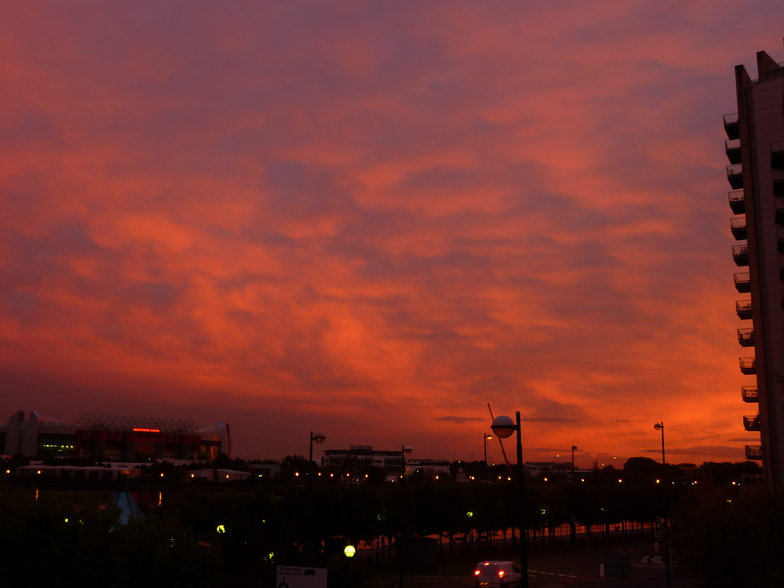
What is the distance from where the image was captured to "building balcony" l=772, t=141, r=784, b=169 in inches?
3219

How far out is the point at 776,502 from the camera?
2786 cm

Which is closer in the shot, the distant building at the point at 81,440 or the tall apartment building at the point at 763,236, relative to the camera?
the tall apartment building at the point at 763,236

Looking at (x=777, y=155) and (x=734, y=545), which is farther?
(x=777, y=155)

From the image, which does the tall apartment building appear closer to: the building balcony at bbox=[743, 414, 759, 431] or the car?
the building balcony at bbox=[743, 414, 759, 431]

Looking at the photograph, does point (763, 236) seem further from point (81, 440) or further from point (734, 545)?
point (81, 440)

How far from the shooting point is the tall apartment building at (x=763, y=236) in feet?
266

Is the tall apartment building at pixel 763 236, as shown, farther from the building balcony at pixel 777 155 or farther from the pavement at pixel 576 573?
the pavement at pixel 576 573

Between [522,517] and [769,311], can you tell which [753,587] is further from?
[769,311]

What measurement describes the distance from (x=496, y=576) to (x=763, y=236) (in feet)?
198

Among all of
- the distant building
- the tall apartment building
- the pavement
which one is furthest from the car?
the distant building

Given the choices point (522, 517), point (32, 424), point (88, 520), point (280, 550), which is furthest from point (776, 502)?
point (32, 424)

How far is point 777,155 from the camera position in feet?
268

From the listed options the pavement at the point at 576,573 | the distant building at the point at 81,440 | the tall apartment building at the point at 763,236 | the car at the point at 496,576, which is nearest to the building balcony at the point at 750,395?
the tall apartment building at the point at 763,236

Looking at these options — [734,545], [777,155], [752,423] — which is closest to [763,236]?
[777,155]
